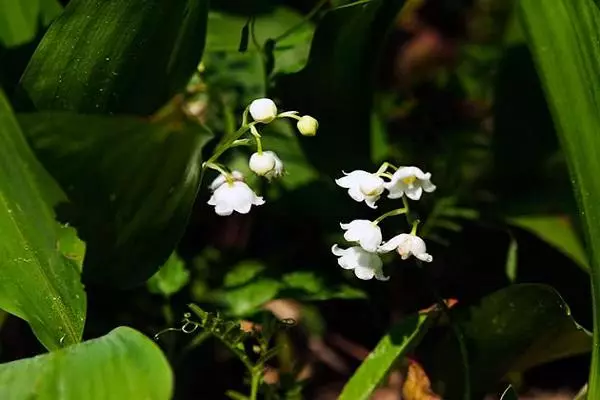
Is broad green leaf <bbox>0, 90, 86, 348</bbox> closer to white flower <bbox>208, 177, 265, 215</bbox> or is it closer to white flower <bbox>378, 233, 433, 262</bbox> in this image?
white flower <bbox>208, 177, 265, 215</bbox>

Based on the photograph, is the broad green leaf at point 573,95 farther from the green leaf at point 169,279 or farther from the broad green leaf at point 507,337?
the green leaf at point 169,279

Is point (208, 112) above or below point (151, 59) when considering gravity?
below

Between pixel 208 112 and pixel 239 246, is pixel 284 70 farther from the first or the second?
pixel 239 246

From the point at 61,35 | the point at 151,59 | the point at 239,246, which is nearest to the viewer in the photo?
the point at 61,35

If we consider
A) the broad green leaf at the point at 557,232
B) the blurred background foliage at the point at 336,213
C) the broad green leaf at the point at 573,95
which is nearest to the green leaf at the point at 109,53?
the blurred background foliage at the point at 336,213

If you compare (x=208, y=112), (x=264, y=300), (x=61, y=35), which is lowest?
(x=264, y=300)

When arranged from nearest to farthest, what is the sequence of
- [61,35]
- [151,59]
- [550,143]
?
[61,35] < [151,59] < [550,143]

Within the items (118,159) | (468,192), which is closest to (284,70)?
(118,159)
